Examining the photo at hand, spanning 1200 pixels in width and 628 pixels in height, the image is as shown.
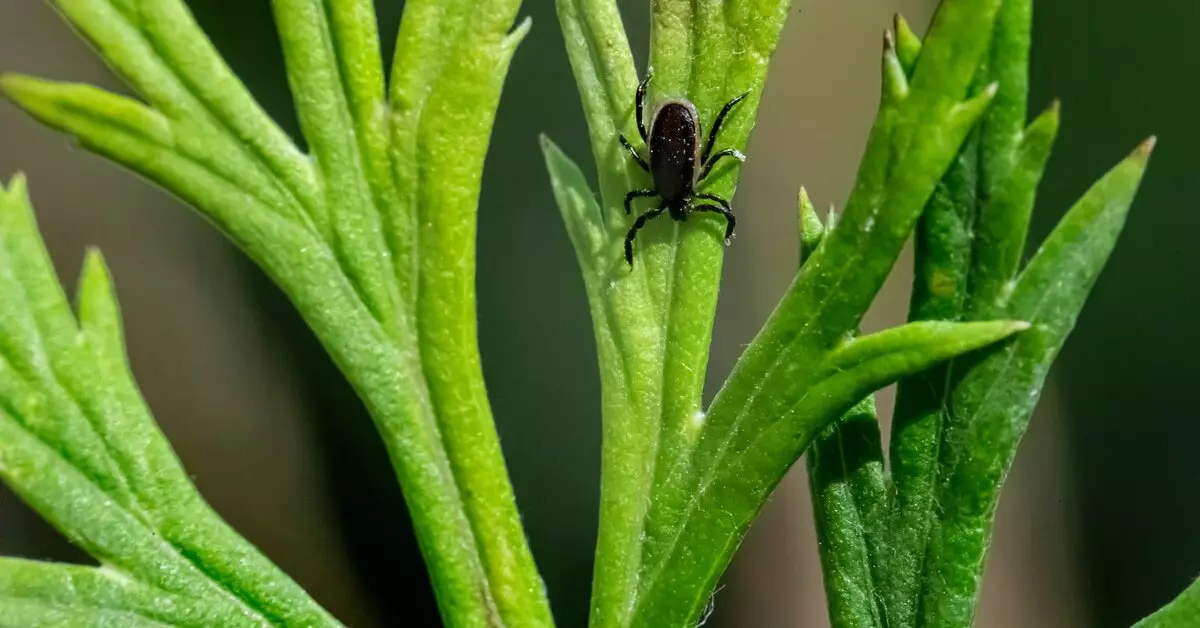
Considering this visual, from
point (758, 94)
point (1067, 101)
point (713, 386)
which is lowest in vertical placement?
point (713, 386)

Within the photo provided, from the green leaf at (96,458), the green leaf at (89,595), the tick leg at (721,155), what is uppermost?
the tick leg at (721,155)

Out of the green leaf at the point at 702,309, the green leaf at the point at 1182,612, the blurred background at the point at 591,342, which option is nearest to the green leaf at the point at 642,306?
the green leaf at the point at 702,309

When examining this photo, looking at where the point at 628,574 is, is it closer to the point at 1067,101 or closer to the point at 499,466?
the point at 499,466

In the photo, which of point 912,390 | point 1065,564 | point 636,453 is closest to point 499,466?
point 636,453

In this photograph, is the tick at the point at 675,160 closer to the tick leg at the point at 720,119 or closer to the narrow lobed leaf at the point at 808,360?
the tick leg at the point at 720,119

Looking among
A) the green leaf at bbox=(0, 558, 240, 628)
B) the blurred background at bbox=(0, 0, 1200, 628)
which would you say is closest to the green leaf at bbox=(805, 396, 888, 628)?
the blurred background at bbox=(0, 0, 1200, 628)

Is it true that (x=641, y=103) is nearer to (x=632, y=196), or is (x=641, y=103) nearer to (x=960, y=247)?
(x=632, y=196)
